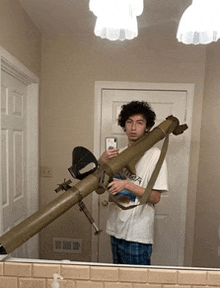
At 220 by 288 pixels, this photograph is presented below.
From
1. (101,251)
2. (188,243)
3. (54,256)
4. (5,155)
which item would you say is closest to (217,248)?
(188,243)

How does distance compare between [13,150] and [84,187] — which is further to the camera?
[13,150]

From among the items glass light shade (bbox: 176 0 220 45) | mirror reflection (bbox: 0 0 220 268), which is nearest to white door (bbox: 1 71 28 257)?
mirror reflection (bbox: 0 0 220 268)

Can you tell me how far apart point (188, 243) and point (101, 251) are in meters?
0.29

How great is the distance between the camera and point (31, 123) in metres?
0.62

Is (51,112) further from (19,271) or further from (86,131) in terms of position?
(19,271)

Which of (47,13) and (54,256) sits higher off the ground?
(47,13)

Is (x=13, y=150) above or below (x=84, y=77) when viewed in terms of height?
below

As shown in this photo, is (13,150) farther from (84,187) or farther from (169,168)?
(169,168)

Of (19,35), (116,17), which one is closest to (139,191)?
(116,17)

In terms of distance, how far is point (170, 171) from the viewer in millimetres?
618

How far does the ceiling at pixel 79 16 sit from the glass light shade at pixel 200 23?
0.02 m

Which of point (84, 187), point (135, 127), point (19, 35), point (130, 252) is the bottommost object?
point (130, 252)

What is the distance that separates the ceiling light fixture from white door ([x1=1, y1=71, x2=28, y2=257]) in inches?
12.0

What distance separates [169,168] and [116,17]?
1.58 ft
